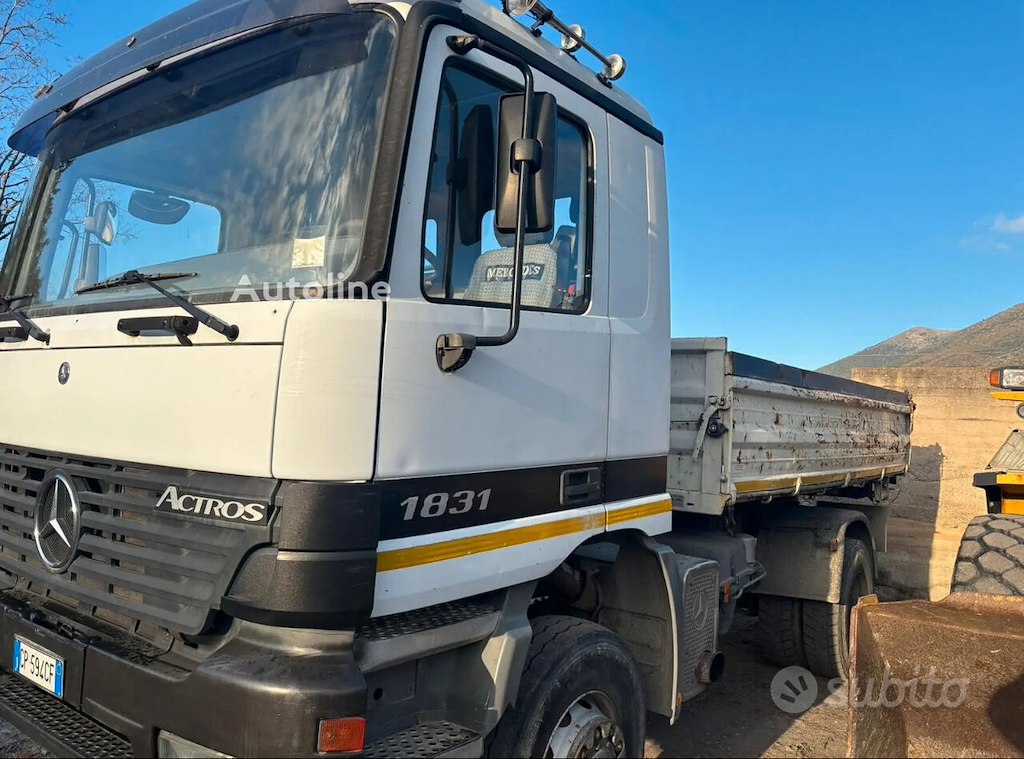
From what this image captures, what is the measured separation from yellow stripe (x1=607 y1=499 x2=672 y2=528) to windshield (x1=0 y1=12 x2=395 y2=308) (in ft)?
4.88

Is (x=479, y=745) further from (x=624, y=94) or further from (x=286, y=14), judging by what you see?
(x=624, y=94)

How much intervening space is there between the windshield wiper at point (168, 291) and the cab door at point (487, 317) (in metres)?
0.47

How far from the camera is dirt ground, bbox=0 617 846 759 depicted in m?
4.04

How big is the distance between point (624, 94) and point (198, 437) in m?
2.31

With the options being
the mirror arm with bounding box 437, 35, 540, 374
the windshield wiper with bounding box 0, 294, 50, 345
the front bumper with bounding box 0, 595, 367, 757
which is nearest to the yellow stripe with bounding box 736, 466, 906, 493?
the mirror arm with bounding box 437, 35, 540, 374

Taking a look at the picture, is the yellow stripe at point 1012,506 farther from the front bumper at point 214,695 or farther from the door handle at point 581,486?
the front bumper at point 214,695

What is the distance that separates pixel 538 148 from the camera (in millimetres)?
2240

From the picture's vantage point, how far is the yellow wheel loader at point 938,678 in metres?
2.85

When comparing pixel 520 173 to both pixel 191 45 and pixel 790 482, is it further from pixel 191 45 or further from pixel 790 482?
pixel 790 482

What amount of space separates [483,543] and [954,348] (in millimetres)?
20601

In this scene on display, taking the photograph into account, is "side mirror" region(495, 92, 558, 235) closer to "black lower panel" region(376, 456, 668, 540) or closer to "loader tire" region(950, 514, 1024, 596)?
"black lower panel" region(376, 456, 668, 540)

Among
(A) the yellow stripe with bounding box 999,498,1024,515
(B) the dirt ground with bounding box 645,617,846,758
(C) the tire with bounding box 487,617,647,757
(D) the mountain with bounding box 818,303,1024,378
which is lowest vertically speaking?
(B) the dirt ground with bounding box 645,617,846,758

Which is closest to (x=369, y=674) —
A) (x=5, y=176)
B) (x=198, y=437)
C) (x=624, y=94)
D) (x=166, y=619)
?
(x=166, y=619)

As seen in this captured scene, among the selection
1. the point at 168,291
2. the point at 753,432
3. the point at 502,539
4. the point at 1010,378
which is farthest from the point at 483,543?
the point at 1010,378
